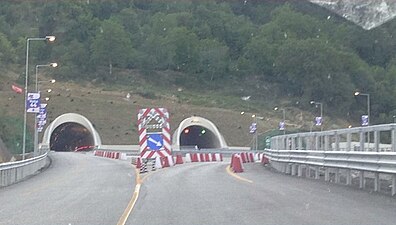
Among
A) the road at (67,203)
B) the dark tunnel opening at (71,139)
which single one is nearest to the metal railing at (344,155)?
the road at (67,203)

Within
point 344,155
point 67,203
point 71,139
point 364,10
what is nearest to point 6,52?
point 71,139

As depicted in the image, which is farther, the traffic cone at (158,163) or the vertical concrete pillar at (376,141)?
the traffic cone at (158,163)

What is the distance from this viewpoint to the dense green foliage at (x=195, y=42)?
107213 millimetres

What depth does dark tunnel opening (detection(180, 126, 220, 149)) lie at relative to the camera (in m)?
103

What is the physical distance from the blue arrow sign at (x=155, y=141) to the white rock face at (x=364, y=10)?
46.6 feet

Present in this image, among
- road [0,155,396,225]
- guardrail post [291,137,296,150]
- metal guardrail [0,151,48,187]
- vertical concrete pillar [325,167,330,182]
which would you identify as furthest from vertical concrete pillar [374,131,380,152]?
metal guardrail [0,151,48,187]

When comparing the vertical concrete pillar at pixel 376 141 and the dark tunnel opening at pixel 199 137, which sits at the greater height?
the dark tunnel opening at pixel 199 137

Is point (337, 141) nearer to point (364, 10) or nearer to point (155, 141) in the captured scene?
point (364, 10)

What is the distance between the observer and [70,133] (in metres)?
121

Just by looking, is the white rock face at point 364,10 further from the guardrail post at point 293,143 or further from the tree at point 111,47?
the tree at point 111,47

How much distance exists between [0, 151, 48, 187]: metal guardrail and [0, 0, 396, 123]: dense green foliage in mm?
55947

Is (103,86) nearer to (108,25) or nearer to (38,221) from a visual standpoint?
(108,25)

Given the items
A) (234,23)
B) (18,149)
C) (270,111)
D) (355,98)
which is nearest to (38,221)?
(18,149)

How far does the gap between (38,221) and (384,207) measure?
7.21 meters
